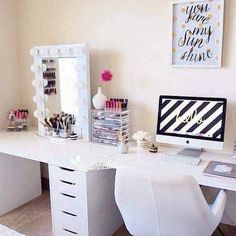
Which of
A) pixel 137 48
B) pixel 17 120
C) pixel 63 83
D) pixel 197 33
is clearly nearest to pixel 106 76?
pixel 137 48

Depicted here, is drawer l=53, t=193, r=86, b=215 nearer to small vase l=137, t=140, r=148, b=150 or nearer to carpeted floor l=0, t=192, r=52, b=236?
carpeted floor l=0, t=192, r=52, b=236

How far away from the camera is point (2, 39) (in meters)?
2.94

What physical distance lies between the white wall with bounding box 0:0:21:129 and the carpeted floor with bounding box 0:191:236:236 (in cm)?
83

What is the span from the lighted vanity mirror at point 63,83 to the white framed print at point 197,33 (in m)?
0.74

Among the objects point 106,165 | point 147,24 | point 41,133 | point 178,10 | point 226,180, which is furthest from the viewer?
point 41,133

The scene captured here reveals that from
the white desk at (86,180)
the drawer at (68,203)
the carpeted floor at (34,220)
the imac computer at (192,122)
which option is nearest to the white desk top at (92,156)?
the white desk at (86,180)

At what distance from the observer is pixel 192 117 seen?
2.09 meters

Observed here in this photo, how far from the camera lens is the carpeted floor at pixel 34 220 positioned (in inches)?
93.5

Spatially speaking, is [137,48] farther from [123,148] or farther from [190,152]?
[190,152]

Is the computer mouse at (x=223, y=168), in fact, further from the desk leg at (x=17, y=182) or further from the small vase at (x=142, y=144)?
the desk leg at (x=17, y=182)

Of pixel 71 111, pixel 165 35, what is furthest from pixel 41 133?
pixel 165 35

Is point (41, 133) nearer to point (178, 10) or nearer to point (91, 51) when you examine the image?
point (91, 51)

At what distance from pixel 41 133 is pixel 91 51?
880 mm

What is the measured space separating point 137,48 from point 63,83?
0.72 m
